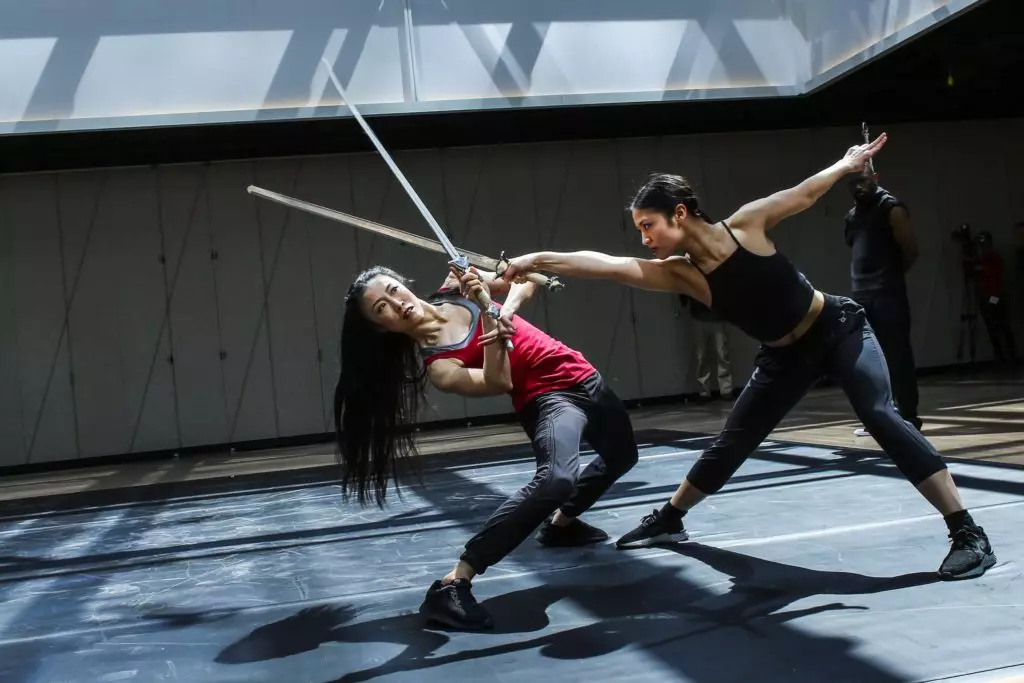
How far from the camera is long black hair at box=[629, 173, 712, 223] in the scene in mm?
2527

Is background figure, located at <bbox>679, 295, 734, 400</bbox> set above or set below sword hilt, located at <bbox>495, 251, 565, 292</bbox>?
below

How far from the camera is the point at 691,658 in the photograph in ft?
6.59

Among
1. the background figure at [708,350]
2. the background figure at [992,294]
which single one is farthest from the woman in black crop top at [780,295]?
the background figure at [992,294]

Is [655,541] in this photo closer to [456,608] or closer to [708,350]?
[456,608]

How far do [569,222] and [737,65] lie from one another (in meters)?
2.50

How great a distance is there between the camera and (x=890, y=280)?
15.8ft

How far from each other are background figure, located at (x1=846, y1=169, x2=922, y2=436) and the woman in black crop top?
2.25 m

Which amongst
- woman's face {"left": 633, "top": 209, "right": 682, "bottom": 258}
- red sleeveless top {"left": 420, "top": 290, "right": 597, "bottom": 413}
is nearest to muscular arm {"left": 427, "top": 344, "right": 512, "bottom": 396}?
red sleeveless top {"left": 420, "top": 290, "right": 597, "bottom": 413}

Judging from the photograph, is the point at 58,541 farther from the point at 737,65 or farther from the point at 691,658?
the point at 737,65

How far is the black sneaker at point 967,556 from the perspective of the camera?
240 centimetres

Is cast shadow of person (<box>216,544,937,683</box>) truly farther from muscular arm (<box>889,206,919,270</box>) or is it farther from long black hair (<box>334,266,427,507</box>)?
muscular arm (<box>889,206,919,270</box>)

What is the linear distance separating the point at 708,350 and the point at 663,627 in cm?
823

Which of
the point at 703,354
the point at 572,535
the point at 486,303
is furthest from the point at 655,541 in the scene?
the point at 703,354

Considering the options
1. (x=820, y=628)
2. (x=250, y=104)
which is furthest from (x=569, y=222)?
(x=820, y=628)
